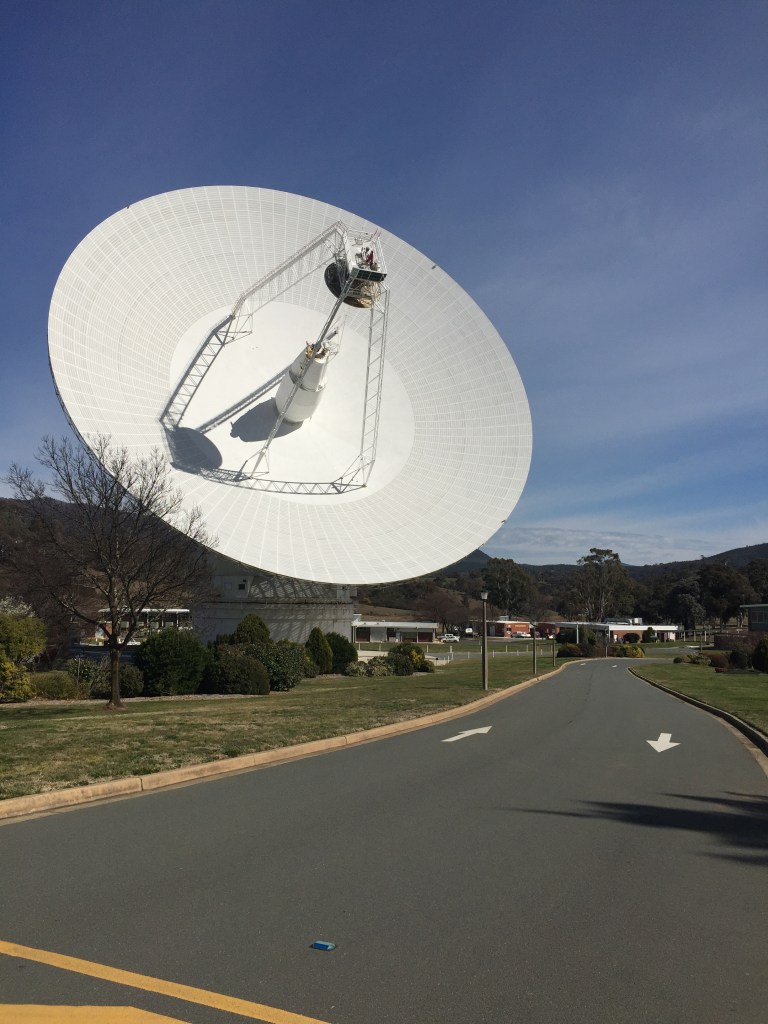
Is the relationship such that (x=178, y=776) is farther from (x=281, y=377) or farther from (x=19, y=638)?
(x=281, y=377)

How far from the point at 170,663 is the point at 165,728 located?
394 inches

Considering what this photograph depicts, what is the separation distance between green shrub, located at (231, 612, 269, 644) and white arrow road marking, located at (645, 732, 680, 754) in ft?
54.7

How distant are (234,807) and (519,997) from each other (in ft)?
15.4

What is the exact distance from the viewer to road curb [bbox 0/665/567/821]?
7.76 meters

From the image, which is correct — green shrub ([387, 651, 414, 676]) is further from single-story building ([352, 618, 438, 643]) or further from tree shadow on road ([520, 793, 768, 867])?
single-story building ([352, 618, 438, 643])

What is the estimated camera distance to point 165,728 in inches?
524

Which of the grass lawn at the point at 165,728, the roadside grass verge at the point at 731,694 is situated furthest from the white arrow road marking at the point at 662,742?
the grass lawn at the point at 165,728

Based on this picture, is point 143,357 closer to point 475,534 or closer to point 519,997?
point 475,534

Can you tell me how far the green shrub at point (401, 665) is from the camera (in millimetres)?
36219

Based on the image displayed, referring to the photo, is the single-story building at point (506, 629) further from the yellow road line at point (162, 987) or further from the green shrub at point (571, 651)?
the yellow road line at point (162, 987)

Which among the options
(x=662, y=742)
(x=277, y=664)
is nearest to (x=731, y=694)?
(x=662, y=742)

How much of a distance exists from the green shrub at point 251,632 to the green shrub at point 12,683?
345 inches

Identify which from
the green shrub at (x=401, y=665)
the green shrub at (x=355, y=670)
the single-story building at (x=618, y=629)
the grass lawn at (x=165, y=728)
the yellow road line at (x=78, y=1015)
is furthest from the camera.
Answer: the single-story building at (x=618, y=629)

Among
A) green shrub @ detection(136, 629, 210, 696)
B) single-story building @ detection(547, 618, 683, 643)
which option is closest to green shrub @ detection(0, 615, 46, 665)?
green shrub @ detection(136, 629, 210, 696)
